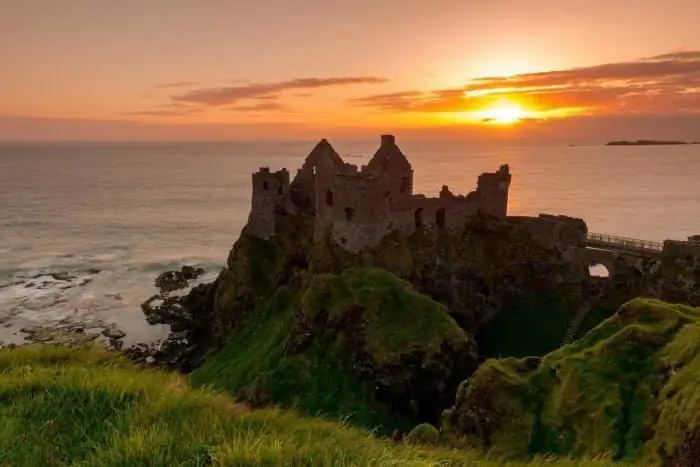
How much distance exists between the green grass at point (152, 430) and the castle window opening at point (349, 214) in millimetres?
36811

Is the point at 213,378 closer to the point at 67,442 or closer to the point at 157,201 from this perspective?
the point at 67,442

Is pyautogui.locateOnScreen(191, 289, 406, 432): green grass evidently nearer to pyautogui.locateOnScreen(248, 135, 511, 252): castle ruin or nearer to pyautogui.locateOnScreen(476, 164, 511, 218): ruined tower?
pyautogui.locateOnScreen(248, 135, 511, 252): castle ruin

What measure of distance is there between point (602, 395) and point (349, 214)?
2728 cm

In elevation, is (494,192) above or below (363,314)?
above

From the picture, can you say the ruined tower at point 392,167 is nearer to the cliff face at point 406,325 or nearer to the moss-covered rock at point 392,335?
the cliff face at point 406,325

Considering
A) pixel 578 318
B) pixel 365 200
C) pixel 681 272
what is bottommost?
pixel 578 318

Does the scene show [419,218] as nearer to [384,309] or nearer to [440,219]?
[440,219]

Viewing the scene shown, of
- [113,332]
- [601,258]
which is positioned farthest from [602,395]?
[113,332]

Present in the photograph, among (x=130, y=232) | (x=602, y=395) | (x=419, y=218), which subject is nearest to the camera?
(x=602, y=395)

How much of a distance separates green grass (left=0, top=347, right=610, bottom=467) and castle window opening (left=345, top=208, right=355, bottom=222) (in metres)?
36.8

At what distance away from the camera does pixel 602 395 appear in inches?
918

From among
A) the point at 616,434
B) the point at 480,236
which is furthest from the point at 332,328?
the point at 616,434

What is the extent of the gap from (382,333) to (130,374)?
2944 cm

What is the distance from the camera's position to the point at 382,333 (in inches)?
1533
